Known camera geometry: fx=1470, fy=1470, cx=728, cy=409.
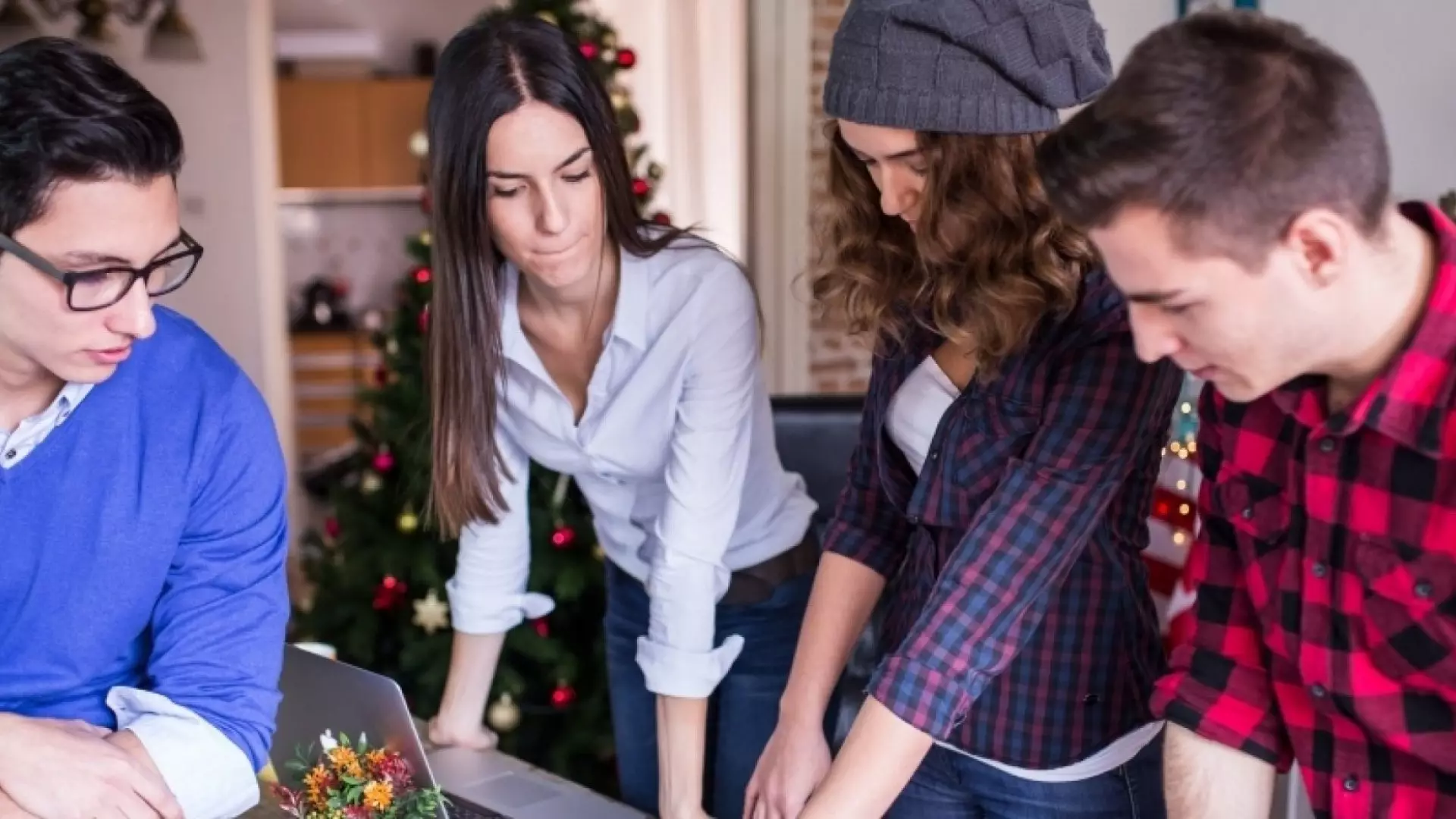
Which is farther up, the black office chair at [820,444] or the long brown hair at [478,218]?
the long brown hair at [478,218]

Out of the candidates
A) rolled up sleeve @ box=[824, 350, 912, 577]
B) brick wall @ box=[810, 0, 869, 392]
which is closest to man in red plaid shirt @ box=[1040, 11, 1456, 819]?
rolled up sleeve @ box=[824, 350, 912, 577]

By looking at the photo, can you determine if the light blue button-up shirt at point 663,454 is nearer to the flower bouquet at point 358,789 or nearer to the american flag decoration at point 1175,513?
the flower bouquet at point 358,789

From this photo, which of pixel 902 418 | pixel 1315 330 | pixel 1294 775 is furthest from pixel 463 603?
pixel 1294 775

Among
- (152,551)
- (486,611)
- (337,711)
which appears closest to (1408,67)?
(486,611)

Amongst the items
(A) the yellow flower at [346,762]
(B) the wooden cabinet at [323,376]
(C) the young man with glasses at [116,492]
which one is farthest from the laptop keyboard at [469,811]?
(B) the wooden cabinet at [323,376]

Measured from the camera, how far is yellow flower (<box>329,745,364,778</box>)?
148 centimetres

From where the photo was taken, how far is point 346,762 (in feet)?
4.88

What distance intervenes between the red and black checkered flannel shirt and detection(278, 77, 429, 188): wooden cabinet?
6.55 metres

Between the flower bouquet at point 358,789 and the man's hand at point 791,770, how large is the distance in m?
0.35

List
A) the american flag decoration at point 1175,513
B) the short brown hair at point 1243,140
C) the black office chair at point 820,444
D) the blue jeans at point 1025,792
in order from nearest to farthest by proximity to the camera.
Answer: the short brown hair at point 1243,140
the blue jeans at point 1025,792
the black office chair at point 820,444
the american flag decoration at point 1175,513

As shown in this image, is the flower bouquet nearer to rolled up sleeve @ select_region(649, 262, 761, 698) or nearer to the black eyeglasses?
rolled up sleeve @ select_region(649, 262, 761, 698)

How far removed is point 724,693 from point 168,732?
2.45 ft

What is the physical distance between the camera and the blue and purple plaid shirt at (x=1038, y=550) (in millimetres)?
1330

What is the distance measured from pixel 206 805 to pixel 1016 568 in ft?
2.53
